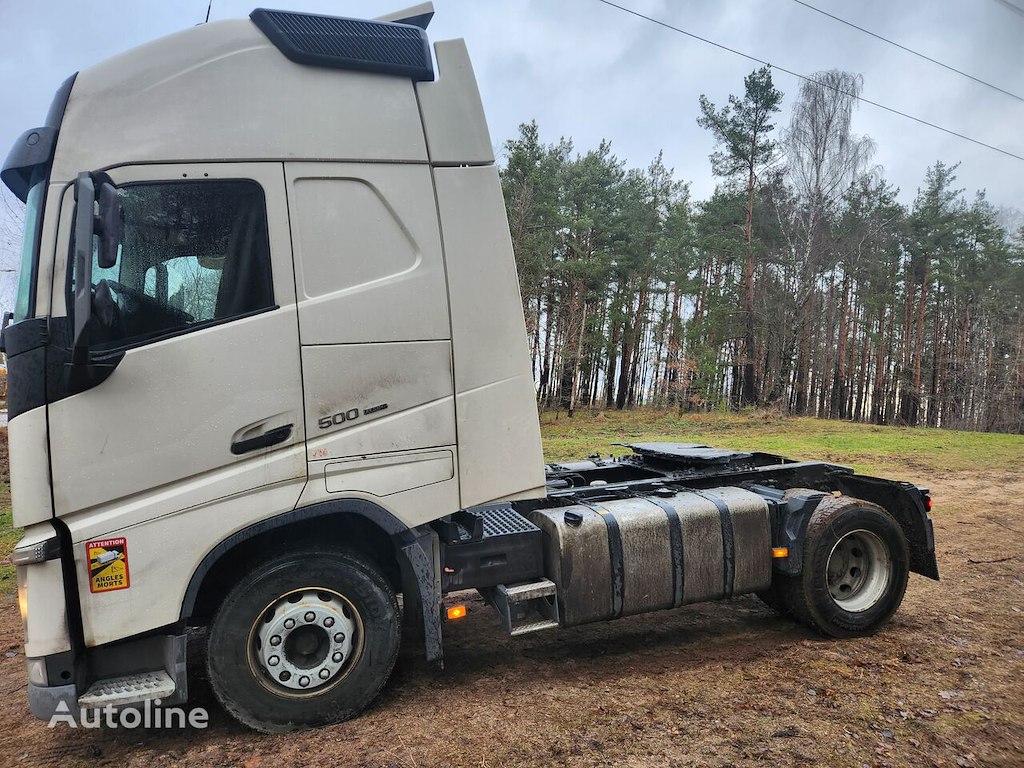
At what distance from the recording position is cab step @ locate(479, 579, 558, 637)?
3.71 meters

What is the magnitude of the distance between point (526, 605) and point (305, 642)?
1.34 m

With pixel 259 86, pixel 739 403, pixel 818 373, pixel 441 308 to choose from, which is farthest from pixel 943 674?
pixel 818 373

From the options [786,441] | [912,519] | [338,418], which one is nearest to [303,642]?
[338,418]

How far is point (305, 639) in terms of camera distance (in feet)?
11.0

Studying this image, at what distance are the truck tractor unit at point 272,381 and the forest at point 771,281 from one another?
21.2 metres

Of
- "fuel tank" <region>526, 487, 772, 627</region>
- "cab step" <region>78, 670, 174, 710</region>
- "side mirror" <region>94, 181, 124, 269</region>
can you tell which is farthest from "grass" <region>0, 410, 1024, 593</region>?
"side mirror" <region>94, 181, 124, 269</region>

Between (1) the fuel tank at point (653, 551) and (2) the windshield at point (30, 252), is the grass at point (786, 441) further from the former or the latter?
(1) the fuel tank at point (653, 551)

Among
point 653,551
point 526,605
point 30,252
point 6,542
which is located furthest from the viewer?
point 6,542

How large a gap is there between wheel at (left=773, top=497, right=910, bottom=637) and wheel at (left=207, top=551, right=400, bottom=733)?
307 centimetres

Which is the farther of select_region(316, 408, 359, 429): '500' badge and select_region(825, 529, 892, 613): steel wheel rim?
select_region(825, 529, 892, 613): steel wheel rim

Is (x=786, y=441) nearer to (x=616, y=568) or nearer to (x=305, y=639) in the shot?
(x=616, y=568)

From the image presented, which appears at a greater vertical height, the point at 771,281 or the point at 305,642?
the point at 771,281

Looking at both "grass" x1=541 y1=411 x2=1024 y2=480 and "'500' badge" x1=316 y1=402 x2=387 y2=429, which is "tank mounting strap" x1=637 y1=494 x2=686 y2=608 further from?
"grass" x1=541 y1=411 x2=1024 y2=480

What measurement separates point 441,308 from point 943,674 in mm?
3966
